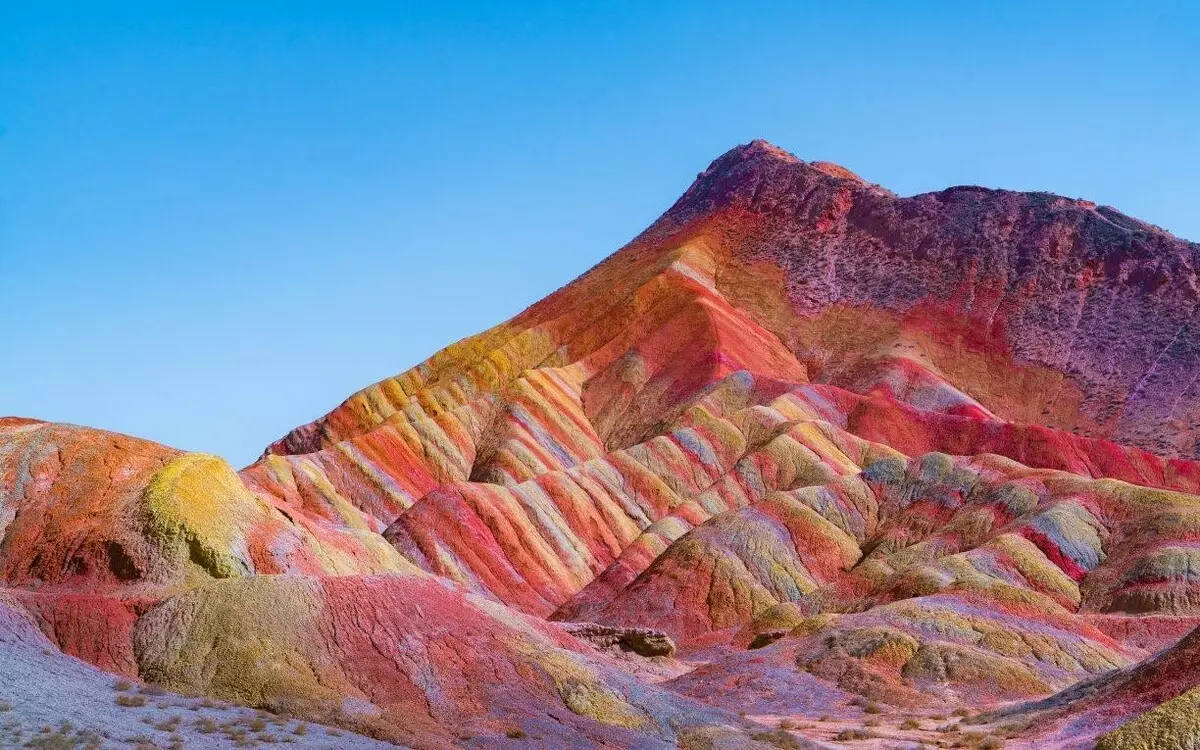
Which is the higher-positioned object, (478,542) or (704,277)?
(704,277)

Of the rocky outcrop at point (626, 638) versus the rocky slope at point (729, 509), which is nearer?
the rocky slope at point (729, 509)

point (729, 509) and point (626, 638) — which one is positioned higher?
point (729, 509)

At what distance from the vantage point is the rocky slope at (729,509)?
33.6m

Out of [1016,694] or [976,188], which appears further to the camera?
[976,188]

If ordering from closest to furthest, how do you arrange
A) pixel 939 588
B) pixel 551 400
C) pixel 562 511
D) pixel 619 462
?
1. pixel 939 588
2. pixel 562 511
3. pixel 619 462
4. pixel 551 400

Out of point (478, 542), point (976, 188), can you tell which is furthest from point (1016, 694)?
point (976, 188)

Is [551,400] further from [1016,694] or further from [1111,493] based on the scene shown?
[1016,694]

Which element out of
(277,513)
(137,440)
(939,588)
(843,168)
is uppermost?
(843,168)

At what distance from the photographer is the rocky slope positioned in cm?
3359

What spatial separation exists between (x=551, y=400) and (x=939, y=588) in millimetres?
53512

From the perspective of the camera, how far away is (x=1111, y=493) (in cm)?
7512

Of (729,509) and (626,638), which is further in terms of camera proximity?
(729,509)

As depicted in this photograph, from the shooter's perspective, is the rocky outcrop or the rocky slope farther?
the rocky outcrop

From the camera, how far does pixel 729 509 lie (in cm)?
8712
